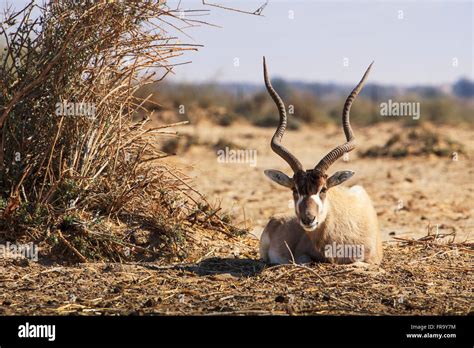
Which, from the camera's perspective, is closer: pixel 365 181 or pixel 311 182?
pixel 311 182

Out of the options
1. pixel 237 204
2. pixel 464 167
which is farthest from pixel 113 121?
pixel 464 167

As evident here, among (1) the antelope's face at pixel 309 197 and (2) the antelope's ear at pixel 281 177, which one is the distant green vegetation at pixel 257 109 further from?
(1) the antelope's face at pixel 309 197

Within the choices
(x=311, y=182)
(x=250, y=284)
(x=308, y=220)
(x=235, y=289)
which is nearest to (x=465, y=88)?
(x=311, y=182)

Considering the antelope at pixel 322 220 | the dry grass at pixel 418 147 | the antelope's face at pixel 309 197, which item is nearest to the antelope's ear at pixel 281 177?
the antelope at pixel 322 220

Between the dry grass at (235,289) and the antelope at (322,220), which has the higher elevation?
the antelope at (322,220)

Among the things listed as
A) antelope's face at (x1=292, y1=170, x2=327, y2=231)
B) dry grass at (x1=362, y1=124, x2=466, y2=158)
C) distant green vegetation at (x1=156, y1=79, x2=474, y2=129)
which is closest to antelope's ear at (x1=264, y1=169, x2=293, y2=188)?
antelope's face at (x1=292, y1=170, x2=327, y2=231)

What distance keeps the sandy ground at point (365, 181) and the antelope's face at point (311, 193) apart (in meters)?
1.10

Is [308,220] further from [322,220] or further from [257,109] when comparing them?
[257,109]

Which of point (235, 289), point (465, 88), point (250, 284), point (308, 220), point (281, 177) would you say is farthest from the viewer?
point (465, 88)

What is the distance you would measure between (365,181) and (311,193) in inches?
306

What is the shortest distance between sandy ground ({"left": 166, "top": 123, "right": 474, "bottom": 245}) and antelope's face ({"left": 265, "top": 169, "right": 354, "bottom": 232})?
1096 mm

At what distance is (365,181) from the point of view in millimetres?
15445

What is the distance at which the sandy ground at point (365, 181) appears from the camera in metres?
11.8

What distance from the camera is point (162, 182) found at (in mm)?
9125
